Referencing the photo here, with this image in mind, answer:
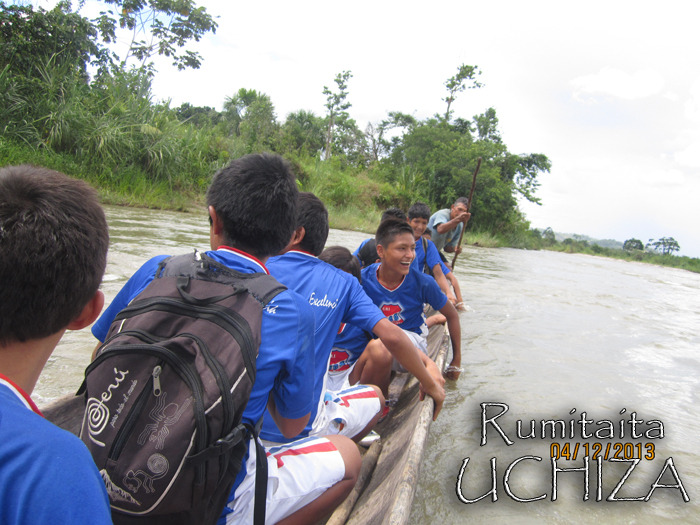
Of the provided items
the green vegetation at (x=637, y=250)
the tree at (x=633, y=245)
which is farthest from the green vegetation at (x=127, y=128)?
the tree at (x=633, y=245)

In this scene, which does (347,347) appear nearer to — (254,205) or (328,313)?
(328,313)

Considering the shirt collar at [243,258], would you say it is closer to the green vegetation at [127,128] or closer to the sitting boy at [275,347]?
the sitting boy at [275,347]

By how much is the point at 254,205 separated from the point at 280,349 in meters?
0.40

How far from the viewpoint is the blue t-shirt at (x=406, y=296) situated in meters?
2.82

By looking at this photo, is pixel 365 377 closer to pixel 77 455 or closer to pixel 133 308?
pixel 133 308

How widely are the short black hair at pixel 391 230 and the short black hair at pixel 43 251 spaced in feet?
6.97

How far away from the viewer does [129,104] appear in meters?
10.6

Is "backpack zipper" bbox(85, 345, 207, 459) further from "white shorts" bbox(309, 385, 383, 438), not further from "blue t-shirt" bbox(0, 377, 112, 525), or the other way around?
"white shorts" bbox(309, 385, 383, 438)

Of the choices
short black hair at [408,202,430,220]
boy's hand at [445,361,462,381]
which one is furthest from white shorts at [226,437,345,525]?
short black hair at [408,202,430,220]

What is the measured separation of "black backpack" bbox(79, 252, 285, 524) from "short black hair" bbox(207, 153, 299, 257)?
288 millimetres

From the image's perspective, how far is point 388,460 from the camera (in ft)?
6.11

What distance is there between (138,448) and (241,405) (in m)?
0.20

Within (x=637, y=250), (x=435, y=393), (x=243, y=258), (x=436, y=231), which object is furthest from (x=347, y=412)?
(x=637, y=250)

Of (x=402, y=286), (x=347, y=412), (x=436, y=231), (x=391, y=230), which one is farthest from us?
(x=436, y=231)
